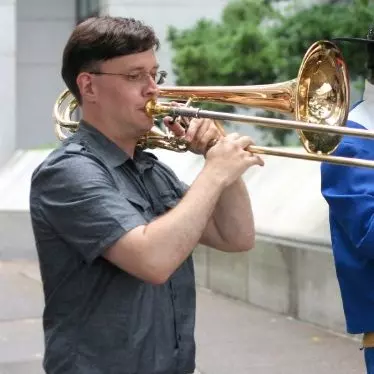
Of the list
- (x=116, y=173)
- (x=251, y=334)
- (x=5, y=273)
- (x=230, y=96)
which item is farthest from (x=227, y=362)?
(x=5, y=273)

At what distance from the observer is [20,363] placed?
18.6 feet

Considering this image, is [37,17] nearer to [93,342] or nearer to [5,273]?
[5,273]

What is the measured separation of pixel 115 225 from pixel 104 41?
1.70 feet

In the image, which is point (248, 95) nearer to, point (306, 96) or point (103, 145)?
point (306, 96)

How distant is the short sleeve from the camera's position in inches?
91.6

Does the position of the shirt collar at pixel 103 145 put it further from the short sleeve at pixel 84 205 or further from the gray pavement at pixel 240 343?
the gray pavement at pixel 240 343

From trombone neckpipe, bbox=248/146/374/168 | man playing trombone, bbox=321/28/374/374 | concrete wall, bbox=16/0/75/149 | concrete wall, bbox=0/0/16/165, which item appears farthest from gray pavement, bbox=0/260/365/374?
concrete wall, bbox=16/0/75/149

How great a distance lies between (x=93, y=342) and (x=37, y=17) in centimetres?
1767

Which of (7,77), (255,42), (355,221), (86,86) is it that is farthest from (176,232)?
(7,77)

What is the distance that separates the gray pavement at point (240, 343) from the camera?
5473mm

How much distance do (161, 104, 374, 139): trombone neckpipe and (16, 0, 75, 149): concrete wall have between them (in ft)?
54.9

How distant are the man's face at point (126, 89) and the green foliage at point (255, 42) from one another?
6602 mm

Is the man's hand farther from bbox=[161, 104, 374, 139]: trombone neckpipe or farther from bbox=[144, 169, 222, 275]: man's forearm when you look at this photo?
bbox=[144, 169, 222, 275]: man's forearm

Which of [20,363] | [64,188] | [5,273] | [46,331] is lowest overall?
[5,273]
